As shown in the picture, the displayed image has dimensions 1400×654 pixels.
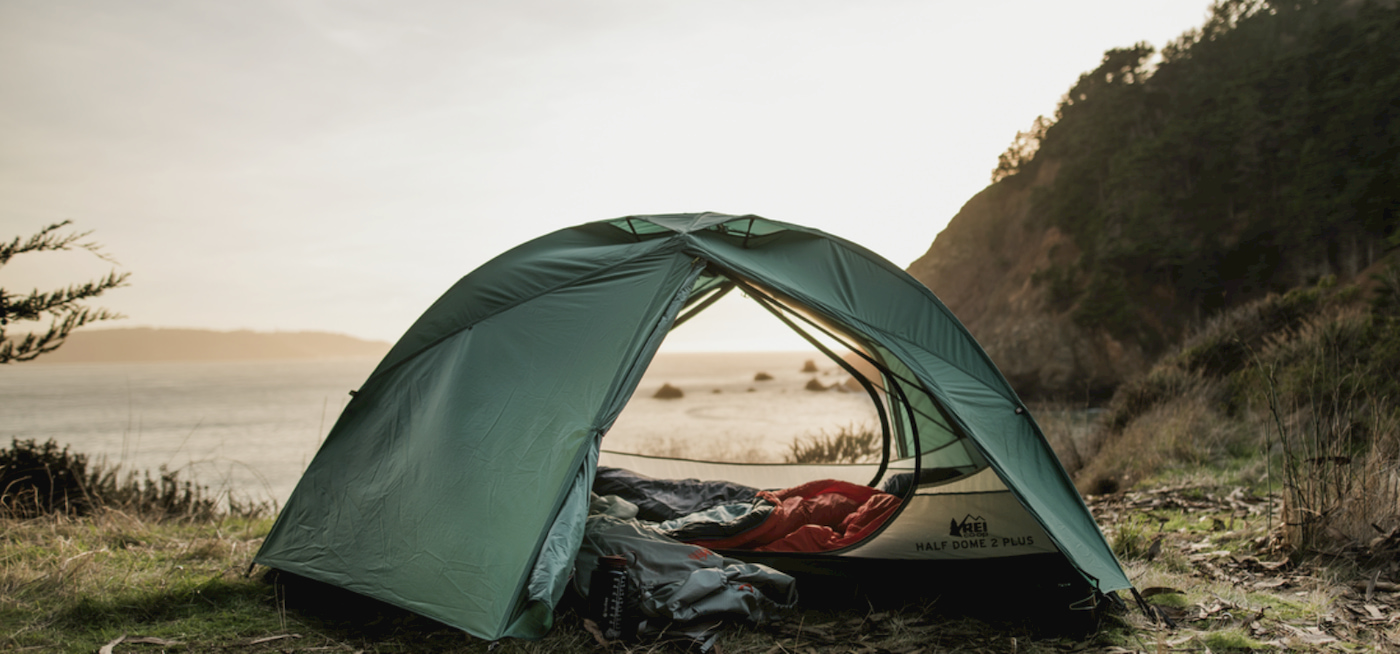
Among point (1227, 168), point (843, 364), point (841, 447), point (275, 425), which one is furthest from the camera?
point (275, 425)

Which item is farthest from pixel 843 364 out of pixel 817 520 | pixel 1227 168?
pixel 1227 168

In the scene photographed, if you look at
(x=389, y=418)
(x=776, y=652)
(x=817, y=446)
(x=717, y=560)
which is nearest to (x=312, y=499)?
(x=389, y=418)

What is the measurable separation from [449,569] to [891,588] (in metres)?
1.82

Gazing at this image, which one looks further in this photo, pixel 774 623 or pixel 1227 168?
pixel 1227 168

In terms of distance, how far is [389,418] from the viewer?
A: 129 inches

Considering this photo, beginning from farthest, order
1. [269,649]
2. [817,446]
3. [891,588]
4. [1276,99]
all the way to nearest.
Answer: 1. [1276,99]
2. [817,446]
3. [891,588]
4. [269,649]

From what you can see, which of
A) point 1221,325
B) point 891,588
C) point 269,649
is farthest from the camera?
point 1221,325

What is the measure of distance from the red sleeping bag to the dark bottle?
0.67 metres

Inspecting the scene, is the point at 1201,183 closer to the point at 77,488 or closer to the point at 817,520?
the point at 817,520

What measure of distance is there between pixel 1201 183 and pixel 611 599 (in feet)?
82.2

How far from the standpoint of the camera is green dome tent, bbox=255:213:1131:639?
2.64 metres

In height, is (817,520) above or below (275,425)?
above

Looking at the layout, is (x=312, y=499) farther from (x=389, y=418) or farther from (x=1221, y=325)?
(x=1221, y=325)

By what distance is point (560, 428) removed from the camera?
2.78 meters
